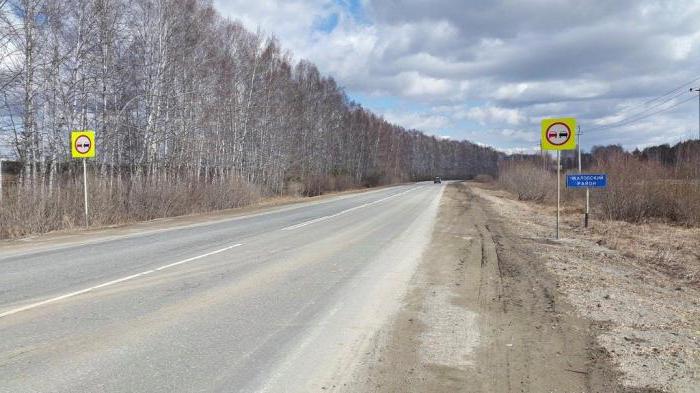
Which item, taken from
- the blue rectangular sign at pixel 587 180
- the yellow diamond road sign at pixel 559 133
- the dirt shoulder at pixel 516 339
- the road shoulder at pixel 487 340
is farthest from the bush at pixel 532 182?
the road shoulder at pixel 487 340

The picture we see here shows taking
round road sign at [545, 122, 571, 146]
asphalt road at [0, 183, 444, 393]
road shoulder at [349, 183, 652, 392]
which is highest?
round road sign at [545, 122, 571, 146]

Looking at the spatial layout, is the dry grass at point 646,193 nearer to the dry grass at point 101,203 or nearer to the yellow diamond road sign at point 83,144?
the dry grass at point 101,203

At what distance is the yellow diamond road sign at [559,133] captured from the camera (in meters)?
13.1

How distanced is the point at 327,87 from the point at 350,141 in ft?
52.7

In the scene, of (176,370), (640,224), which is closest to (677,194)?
(640,224)

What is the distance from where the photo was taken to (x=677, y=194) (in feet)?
66.0

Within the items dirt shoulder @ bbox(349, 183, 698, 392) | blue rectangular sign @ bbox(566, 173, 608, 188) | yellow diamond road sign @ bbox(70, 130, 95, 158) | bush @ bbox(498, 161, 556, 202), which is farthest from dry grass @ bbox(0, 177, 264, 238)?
bush @ bbox(498, 161, 556, 202)

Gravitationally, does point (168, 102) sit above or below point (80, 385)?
above

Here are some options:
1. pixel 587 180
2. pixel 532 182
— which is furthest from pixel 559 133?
pixel 532 182

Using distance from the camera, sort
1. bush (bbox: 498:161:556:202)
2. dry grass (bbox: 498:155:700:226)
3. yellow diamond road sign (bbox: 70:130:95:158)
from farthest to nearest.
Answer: bush (bbox: 498:161:556:202) < dry grass (bbox: 498:155:700:226) < yellow diamond road sign (bbox: 70:130:95:158)

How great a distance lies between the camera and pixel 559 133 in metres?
13.3

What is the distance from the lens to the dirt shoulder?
4.37 meters

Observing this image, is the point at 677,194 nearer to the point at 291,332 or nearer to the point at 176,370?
the point at 291,332

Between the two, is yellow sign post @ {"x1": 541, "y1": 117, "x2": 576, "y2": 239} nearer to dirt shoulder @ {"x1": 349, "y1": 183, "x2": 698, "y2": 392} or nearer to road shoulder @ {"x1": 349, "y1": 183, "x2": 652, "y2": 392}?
dirt shoulder @ {"x1": 349, "y1": 183, "x2": 698, "y2": 392}
